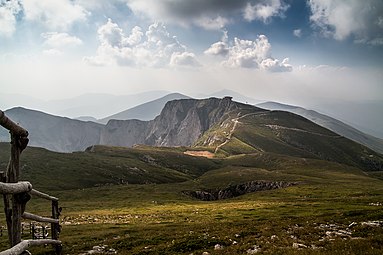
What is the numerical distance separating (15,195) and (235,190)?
5043 inches

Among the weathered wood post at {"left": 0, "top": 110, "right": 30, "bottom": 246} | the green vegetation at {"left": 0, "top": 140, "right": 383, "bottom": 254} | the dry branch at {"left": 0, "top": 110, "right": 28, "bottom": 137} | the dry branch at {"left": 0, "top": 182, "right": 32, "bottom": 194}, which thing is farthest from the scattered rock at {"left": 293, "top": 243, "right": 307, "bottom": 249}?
the dry branch at {"left": 0, "top": 110, "right": 28, "bottom": 137}

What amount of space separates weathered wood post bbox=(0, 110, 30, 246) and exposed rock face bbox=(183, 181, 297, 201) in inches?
4202

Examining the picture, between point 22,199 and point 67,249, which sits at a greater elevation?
point 22,199

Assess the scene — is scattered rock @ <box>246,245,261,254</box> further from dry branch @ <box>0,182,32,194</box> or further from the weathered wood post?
dry branch @ <box>0,182,32,194</box>

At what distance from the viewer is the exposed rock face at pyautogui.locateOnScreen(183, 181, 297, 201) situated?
400ft

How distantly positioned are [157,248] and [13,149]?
14653mm

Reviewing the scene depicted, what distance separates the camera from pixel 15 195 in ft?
40.8

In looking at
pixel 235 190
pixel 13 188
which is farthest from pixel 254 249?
pixel 235 190

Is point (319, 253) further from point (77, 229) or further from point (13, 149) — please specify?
point (77, 229)

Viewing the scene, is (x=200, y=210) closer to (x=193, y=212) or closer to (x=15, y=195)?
(x=193, y=212)

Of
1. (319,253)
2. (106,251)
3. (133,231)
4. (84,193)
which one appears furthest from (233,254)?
(84,193)

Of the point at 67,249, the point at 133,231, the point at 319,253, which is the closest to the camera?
the point at 319,253

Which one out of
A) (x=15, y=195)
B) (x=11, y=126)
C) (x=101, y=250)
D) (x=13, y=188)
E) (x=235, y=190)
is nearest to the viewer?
(x=13, y=188)

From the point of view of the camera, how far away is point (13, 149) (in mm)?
12641
